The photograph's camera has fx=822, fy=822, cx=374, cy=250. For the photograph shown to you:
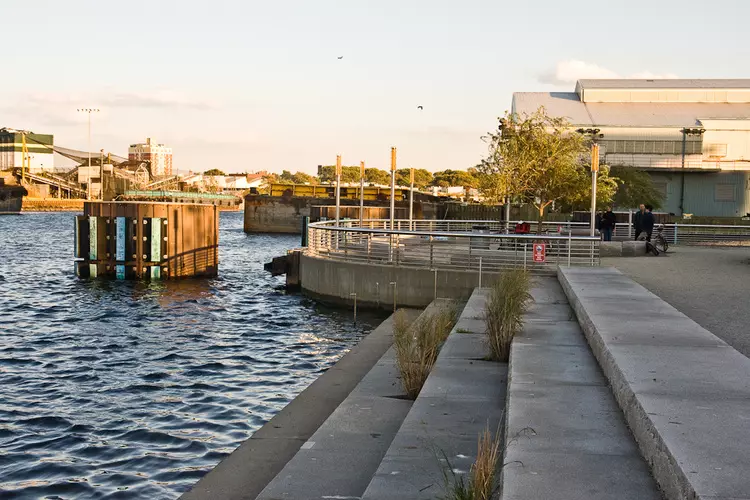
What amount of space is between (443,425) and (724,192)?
64.8 meters

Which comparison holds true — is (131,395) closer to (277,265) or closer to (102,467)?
(102,467)

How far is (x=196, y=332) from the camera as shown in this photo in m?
21.0

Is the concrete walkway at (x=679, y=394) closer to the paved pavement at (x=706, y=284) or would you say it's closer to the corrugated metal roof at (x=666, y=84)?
the paved pavement at (x=706, y=284)

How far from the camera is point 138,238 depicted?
32.0 m

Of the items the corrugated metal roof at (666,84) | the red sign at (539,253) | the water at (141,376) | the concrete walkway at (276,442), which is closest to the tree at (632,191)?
the corrugated metal roof at (666,84)

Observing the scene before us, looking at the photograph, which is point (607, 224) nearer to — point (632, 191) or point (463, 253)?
point (463, 253)

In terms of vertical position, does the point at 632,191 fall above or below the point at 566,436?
above

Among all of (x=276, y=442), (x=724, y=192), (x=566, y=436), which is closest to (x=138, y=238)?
(x=276, y=442)

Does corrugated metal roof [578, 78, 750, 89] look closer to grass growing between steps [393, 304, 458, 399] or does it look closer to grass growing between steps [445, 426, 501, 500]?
grass growing between steps [393, 304, 458, 399]

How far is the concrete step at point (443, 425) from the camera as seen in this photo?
6.34 metres

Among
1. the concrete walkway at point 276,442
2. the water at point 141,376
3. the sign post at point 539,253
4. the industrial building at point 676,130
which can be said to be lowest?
the water at point 141,376

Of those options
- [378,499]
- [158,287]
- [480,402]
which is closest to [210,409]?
[480,402]

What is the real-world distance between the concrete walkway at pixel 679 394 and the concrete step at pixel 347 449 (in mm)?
2323

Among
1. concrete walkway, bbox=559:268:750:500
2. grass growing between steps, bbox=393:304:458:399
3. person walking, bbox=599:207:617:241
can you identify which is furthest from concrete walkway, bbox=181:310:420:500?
person walking, bbox=599:207:617:241
